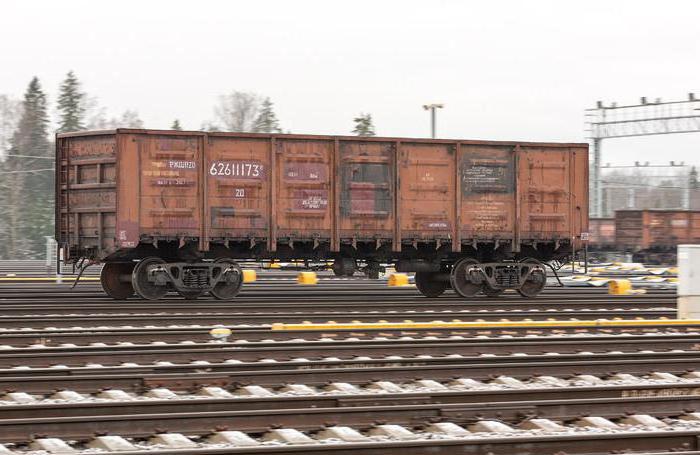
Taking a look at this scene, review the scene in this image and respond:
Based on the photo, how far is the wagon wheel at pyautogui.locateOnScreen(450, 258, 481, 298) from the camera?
65.7 feet

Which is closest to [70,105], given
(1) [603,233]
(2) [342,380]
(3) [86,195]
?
(1) [603,233]

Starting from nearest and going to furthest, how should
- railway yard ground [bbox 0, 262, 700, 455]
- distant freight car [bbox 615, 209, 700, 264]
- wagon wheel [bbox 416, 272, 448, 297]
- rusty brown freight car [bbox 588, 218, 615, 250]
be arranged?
railway yard ground [bbox 0, 262, 700, 455] → wagon wheel [bbox 416, 272, 448, 297] → distant freight car [bbox 615, 209, 700, 264] → rusty brown freight car [bbox 588, 218, 615, 250]

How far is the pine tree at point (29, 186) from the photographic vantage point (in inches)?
2434

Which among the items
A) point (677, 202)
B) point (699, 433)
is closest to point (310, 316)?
point (699, 433)

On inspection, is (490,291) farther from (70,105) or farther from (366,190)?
(70,105)

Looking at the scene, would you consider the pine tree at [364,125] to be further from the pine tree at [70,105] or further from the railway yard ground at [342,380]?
the railway yard ground at [342,380]

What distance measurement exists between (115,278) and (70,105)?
59934 millimetres

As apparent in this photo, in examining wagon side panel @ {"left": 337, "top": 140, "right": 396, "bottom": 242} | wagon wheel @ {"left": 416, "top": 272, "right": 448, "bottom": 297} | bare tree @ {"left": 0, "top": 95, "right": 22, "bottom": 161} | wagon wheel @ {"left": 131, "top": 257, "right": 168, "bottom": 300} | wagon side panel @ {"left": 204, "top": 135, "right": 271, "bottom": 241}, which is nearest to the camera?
wagon wheel @ {"left": 131, "top": 257, "right": 168, "bottom": 300}

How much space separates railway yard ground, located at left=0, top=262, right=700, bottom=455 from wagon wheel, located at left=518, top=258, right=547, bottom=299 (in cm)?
333

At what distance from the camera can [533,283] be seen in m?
20.4

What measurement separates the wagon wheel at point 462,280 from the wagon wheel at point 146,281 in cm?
607

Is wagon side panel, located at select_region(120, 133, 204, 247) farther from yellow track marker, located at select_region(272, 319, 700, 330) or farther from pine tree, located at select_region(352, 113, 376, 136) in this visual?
pine tree, located at select_region(352, 113, 376, 136)

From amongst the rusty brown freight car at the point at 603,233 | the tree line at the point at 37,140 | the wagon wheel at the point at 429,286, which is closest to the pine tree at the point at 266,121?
the tree line at the point at 37,140

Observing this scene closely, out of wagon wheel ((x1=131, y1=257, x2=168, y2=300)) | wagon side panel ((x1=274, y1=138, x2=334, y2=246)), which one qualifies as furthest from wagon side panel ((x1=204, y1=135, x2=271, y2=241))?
wagon wheel ((x1=131, y1=257, x2=168, y2=300))
